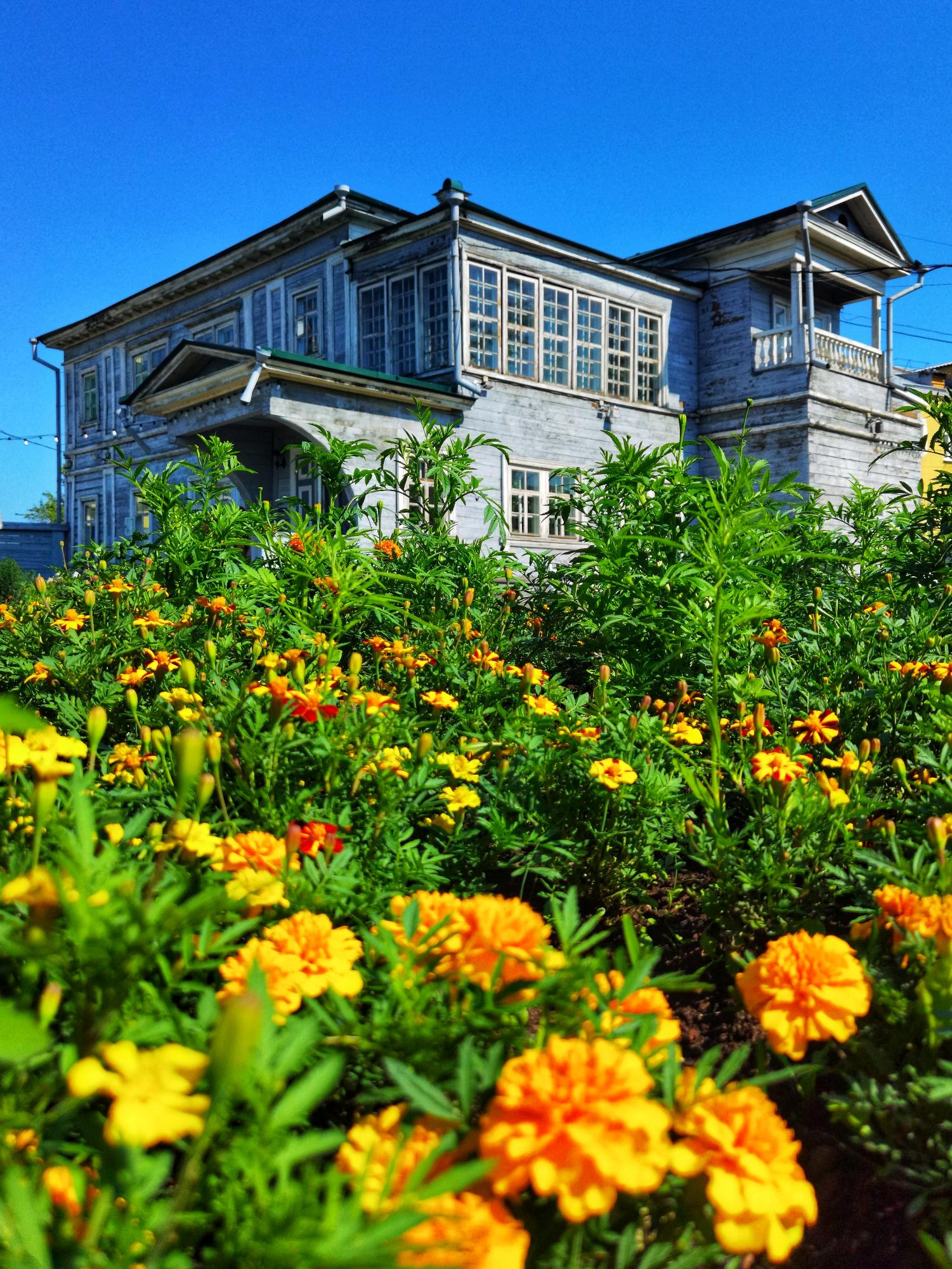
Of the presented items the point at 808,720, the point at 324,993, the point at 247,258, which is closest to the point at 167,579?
the point at 808,720

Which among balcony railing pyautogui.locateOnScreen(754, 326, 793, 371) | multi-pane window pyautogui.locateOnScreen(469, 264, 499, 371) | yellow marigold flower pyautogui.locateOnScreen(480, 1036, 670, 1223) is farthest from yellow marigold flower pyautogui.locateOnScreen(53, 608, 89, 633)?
balcony railing pyautogui.locateOnScreen(754, 326, 793, 371)

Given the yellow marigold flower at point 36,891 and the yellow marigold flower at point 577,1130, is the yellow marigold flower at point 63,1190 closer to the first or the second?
the yellow marigold flower at point 36,891

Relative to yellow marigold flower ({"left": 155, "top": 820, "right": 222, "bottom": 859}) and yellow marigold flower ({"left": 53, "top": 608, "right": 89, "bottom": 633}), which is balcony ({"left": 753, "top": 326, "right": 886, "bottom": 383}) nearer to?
yellow marigold flower ({"left": 53, "top": 608, "right": 89, "bottom": 633})

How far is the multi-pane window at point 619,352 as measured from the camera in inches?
515

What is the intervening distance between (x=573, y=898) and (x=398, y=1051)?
25 centimetres

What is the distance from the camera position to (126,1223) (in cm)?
65

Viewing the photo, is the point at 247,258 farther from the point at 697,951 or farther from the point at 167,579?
the point at 697,951

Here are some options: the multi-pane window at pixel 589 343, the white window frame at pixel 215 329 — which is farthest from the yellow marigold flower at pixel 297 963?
the white window frame at pixel 215 329

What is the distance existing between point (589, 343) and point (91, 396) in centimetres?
1115

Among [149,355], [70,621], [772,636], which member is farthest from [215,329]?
[772,636]

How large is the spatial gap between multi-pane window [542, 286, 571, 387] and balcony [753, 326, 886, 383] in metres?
2.97

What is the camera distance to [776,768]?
1573mm

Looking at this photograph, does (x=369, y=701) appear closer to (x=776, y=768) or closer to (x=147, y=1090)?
(x=776, y=768)

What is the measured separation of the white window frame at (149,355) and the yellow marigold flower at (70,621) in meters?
14.8
